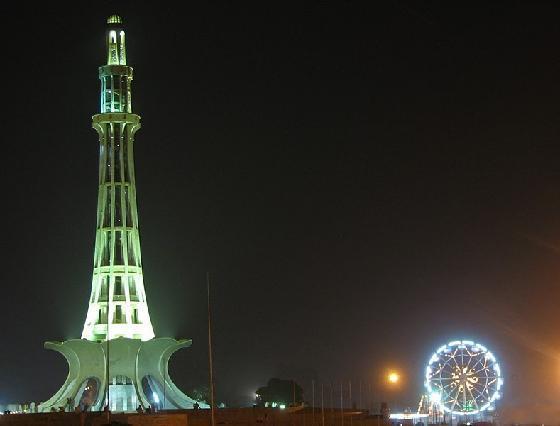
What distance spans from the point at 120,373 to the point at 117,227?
8271 millimetres

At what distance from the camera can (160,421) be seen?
198 feet

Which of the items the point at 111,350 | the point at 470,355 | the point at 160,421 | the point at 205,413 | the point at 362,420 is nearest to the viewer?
the point at 160,421

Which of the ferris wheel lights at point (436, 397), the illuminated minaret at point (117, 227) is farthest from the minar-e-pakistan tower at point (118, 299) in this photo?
the ferris wheel lights at point (436, 397)

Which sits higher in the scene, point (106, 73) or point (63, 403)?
point (106, 73)

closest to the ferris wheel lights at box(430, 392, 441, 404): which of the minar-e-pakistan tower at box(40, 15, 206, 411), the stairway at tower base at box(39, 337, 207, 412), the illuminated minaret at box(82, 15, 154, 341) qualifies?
the stairway at tower base at box(39, 337, 207, 412)

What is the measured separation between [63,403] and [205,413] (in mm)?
15955

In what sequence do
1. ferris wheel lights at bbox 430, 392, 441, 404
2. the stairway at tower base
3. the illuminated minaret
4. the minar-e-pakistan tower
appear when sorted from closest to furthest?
the stairway at tower base < the minar-e-pakistan tower < the illuminated minaret < ferris wheel lights at bbox 430, 392, 441, 404

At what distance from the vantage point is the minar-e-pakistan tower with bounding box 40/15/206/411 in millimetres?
86250

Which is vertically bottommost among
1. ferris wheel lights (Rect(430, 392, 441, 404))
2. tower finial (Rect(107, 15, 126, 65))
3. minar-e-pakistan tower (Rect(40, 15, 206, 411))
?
ferris wheel lights (Rect(430, 392, 441, 404))

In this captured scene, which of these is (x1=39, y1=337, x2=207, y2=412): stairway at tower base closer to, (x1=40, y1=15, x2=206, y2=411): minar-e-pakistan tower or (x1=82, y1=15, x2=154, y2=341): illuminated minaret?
(x1=40, y1=15, x2=206, y2=411): minar-e-pakistan tower

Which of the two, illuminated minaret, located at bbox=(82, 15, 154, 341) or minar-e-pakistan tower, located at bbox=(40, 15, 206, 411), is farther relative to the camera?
Result: illuminated minaret, located at bbox=(82, 15, 154, 341)

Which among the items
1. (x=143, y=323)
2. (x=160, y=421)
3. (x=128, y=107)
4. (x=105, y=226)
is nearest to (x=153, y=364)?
(x=143, y=323)

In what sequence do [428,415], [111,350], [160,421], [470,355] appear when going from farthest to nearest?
[428,415], [470,355], [111,350], [160,421]

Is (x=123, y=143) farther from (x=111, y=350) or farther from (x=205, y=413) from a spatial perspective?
(x=205, y=413)
